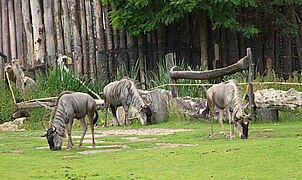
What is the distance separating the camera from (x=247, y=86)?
61.3 feet

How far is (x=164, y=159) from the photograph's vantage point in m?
11.2

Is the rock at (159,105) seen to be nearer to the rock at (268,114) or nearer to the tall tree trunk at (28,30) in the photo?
the rock at (268,114)

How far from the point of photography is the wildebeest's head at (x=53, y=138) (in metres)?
13.8

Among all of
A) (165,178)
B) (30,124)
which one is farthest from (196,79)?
(165,178)

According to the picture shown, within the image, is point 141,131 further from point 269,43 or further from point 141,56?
point 269,43

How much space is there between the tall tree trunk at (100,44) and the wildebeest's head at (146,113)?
18.8 feet

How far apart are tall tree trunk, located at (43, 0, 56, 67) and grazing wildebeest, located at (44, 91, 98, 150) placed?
42.1ft

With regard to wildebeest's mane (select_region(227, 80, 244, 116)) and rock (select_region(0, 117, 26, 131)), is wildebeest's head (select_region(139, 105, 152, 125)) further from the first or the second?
wildebeest's mane (select_region(227, 80, 244, 116))

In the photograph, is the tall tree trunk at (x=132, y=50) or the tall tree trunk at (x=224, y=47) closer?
the tall tree trunk at (x=132, y=50)

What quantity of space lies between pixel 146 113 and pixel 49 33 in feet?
26.9

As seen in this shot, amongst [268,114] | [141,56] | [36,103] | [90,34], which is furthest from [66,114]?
[90,34]

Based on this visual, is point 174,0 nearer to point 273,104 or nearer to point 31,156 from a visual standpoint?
point 273,104

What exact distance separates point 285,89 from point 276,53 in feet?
22.1

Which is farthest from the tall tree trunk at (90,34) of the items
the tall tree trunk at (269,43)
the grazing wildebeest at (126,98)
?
the tall tree trunk at (269,43)
